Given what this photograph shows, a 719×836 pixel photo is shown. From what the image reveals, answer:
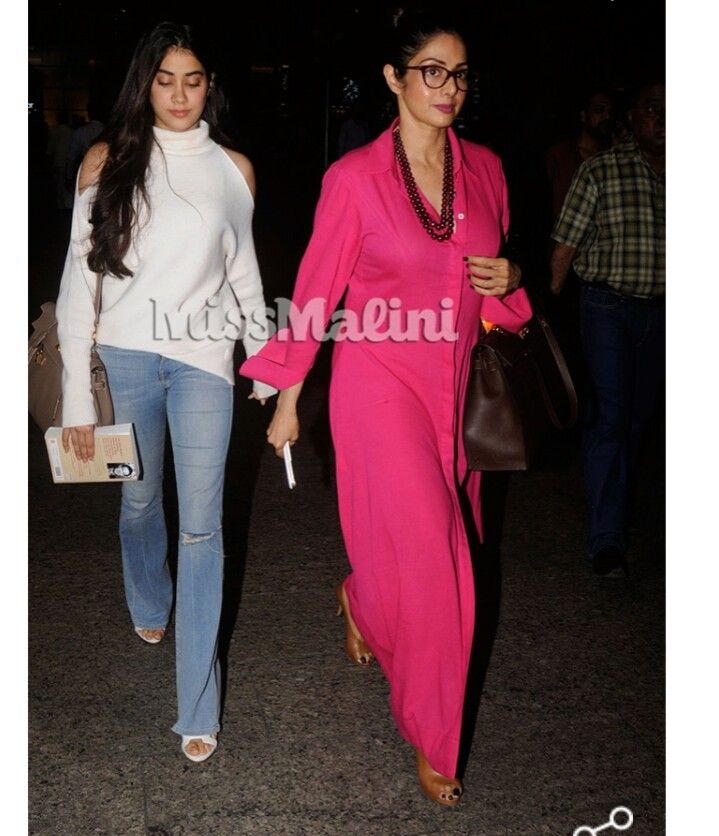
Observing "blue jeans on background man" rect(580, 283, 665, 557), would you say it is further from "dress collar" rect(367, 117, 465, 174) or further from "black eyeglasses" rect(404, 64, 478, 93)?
"black eyeglasses" rect(404, 64, 478, 93)

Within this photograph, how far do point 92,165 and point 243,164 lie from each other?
0.50 m

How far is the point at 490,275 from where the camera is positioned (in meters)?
3.47

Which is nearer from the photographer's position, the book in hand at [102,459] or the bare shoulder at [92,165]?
the bare shoulder at [92,165]

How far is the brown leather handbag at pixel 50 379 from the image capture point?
3.59 meters

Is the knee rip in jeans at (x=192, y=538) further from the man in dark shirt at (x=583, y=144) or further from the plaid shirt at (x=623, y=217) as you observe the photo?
the man in dark shirt at (x=583, y=144)

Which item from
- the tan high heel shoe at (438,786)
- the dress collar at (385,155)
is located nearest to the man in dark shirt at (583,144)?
the dress collar at (385,155)

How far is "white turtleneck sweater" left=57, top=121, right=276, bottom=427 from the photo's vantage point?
11.4 feet

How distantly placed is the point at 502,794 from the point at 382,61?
2354 millimetres

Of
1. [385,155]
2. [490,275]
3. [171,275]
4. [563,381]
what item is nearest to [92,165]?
[171,275]

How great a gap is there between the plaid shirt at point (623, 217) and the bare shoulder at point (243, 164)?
6.43 feet

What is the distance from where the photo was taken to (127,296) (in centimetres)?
353

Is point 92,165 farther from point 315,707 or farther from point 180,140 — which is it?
point 315,707
